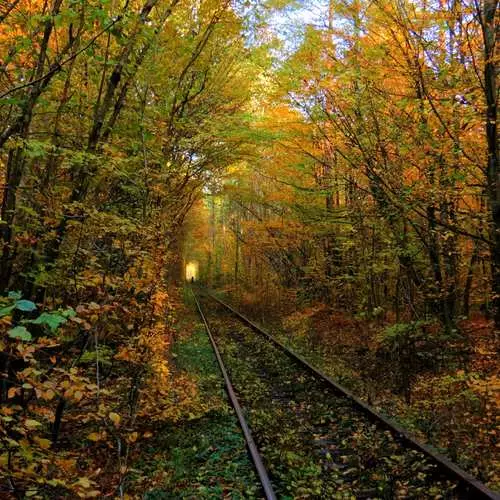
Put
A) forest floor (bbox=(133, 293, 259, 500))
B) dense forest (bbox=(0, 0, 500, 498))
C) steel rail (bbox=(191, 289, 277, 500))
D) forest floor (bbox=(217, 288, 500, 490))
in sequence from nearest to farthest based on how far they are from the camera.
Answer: dense forest (bbox=(0, 0, 500, 498))
steel rail (bbox=(191, 289, 277, 500))
forest floor (bbox=(133, 293, 259, 500))
forest floor (bbox=(217, 288, 500, 490))

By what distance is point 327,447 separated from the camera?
6113 mm

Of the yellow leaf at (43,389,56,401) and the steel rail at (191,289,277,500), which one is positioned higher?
A: the yellow leaf at (43,389,56,401)

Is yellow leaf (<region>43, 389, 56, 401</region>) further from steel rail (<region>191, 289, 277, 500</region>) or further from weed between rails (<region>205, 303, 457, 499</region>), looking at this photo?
weed between rails (<region>205, 303, 457, 499</region>)

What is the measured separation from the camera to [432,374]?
9.29m

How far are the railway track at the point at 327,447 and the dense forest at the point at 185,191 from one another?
53 centimetres

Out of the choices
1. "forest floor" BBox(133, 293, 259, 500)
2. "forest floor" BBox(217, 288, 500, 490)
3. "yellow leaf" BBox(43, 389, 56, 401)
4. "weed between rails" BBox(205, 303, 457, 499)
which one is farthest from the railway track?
"yellow leaf" BBox(43, 389, 56, 401)

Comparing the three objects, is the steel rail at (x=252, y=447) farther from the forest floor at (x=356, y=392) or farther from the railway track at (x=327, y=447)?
the forest floor at (x=356, y=392)

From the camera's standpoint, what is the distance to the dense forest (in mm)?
4570

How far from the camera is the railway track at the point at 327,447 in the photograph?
4.82 meters

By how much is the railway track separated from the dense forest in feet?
1.73

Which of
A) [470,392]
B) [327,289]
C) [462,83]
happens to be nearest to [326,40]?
Answer: [462,83]

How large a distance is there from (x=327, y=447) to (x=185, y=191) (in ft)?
31.0

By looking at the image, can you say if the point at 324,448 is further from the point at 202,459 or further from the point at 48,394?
the point at 48,394

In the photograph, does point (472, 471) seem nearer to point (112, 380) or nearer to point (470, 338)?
point (470, 338)
